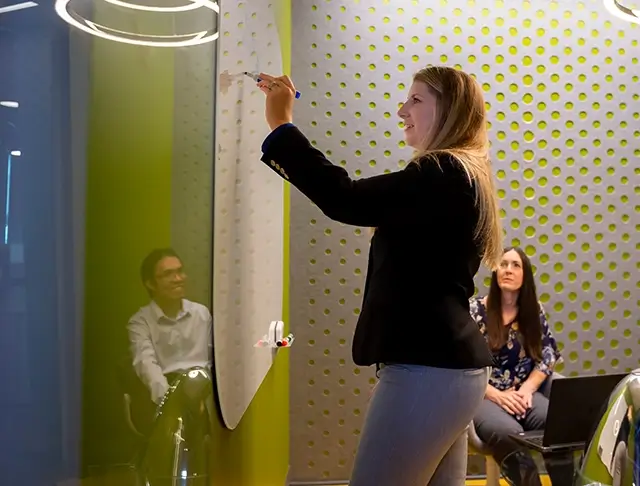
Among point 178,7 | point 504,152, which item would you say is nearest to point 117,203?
point 178,7

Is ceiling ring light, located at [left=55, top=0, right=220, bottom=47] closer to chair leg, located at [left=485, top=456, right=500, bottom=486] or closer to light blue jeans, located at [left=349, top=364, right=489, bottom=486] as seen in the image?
light blue jeans, located at [left=349, top=364, right=489, bottom=486]

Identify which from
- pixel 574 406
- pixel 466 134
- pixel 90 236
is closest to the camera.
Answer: pixel 90 236

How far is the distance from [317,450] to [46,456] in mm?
3096

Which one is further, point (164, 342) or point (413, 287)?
point (413, 287)

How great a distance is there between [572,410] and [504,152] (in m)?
1.67

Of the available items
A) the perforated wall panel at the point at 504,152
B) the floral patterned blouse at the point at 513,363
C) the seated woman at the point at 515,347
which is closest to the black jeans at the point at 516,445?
the seated woman at the point at 515,347

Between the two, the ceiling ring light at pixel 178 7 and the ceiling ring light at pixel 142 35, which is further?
the ceiling ring light at pixel 178 7

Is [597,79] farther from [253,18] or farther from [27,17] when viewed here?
[27,17]

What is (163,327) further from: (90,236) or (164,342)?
(90,236)

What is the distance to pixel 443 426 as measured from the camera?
4.66 ft

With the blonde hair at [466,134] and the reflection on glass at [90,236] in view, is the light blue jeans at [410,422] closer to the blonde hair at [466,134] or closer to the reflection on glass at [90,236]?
the blonde hair at [466,134]

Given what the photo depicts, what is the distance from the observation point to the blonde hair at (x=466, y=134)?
4.92 feet

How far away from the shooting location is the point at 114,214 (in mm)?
872

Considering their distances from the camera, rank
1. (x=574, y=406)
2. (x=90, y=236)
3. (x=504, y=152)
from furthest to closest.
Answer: (x=504, y=152) → (x=574, y=406) → (x=90, y=236)
